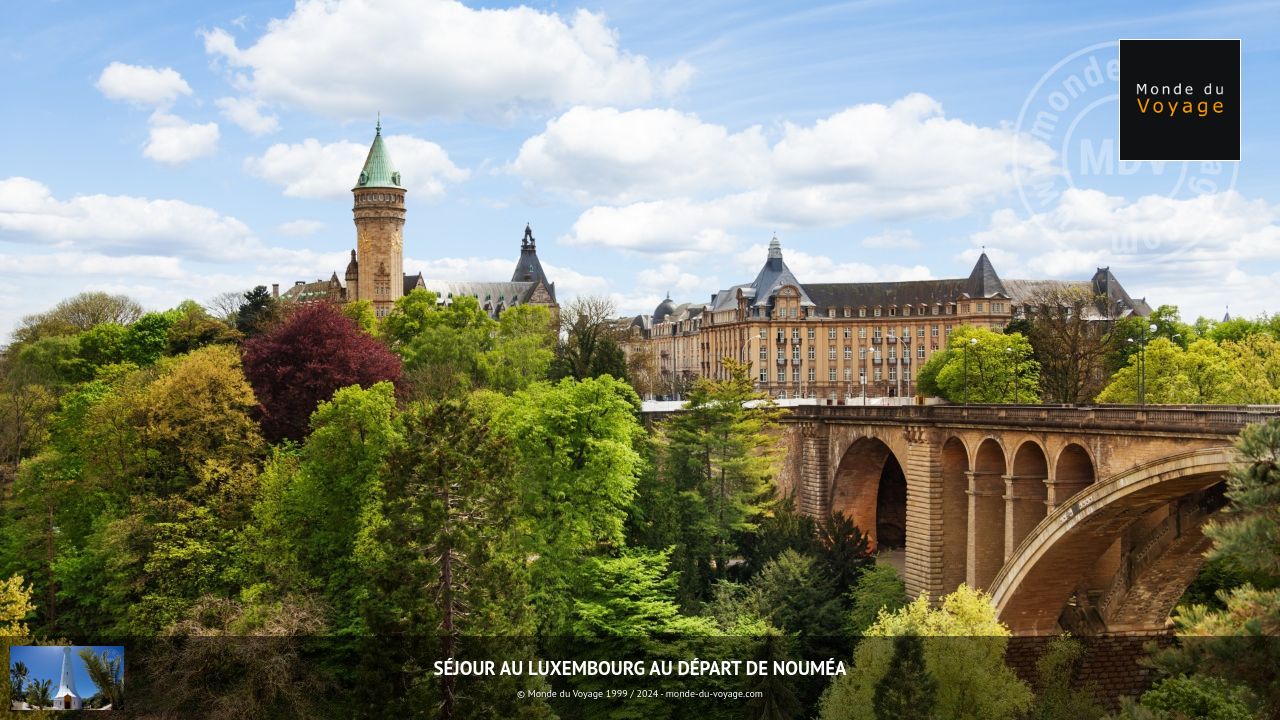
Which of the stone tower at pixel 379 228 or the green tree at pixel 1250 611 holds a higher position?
the stone tower at pixel 379 228

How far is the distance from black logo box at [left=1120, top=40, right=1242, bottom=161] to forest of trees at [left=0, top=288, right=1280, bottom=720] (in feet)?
39.0

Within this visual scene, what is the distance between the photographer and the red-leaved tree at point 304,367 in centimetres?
4172

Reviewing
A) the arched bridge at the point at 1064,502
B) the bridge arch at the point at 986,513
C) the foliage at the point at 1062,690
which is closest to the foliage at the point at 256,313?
the arched bridge at the point at 1064,502

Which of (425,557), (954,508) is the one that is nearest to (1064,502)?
(954,508)

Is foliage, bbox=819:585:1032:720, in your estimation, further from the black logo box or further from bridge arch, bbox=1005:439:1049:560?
the black logo box

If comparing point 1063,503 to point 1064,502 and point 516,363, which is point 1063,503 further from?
point 516,363

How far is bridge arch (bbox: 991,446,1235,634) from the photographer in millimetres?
25734

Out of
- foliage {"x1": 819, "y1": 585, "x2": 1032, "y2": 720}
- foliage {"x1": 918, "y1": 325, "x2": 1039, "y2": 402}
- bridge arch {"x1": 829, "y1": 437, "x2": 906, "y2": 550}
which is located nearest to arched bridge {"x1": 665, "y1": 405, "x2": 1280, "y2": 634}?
foliage {"x1": 819, "y1": 585, "x2": 1032, "y2": 720}

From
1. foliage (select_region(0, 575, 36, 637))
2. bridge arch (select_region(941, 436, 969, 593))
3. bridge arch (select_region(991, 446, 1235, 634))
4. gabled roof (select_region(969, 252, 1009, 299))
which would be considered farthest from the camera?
gabled roof (select_region(969, 252, 1009, 299))

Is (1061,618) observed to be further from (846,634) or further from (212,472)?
(212,472)

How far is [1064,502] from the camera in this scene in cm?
3017

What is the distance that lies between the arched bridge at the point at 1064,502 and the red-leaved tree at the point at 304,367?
69.7 ft

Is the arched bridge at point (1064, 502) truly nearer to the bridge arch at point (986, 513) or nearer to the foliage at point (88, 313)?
Result: the bridge arch at point (986, 513)

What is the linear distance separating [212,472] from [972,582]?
81.3 ft
